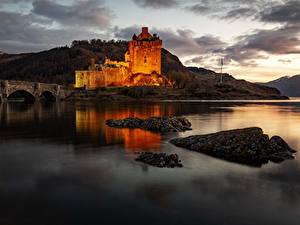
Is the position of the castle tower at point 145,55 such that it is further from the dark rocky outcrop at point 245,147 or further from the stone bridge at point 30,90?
the dark rocky outcrop at point 245,147

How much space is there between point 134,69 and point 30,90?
58496mm

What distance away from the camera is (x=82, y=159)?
46.6 ft

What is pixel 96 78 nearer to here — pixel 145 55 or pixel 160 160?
pixel 145 55

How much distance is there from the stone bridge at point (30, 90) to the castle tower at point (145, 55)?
37.5 metres

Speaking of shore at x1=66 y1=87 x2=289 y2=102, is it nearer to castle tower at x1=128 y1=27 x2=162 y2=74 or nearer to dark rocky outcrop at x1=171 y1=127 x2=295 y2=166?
castle tower at x1=128 y1=27 x2=162 y2=74

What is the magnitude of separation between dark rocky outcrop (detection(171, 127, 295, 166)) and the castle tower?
118 m

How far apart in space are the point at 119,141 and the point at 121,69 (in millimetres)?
111187

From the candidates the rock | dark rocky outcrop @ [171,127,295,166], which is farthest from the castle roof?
the rock

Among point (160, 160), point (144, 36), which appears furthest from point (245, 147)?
point (144, 36)

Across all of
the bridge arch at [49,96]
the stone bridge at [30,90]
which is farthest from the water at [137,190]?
the bridge arch at [49,96]

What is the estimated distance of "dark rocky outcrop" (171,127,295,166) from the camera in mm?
14188

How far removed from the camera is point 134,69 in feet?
438

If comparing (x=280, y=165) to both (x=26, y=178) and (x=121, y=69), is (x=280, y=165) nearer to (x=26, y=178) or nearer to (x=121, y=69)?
(x=26, y=178)

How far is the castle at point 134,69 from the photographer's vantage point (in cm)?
11806
